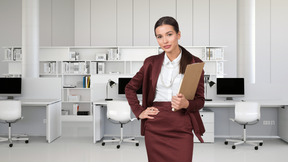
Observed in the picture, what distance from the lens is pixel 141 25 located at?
9.27 metres

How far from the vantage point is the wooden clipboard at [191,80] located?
1.46 meters

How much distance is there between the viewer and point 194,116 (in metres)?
1.66

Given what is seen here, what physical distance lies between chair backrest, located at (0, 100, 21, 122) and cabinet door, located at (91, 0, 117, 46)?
170 inches

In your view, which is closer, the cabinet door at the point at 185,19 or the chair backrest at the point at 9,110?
the chair backrest at the point at 9,110

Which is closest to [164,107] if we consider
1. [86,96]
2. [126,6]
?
[86,96]

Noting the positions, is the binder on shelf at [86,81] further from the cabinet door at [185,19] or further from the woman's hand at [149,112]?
the woman's hand at [149,112]

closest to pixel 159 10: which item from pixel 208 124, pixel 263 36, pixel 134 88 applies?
pixel 263 36

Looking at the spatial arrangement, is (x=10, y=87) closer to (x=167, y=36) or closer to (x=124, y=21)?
(x=124, y=21)

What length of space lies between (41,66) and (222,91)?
520 centimetres

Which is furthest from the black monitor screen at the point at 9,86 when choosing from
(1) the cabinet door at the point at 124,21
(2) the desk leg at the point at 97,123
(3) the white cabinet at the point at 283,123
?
(3) the white cabinet at the point at 283,123

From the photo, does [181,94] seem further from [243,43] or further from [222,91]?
[243,43]

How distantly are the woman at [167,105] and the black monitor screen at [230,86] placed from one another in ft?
14.1

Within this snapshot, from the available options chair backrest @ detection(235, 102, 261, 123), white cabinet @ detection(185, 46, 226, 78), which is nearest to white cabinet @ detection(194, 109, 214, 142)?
chair backrest @ detection(235, 102, 261, 123)

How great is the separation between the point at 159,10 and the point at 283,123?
493 centimetres
